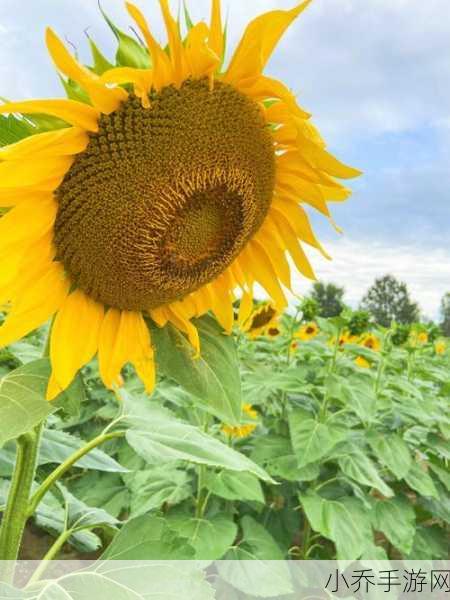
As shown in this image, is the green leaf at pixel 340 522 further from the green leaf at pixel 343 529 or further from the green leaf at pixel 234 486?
the green leaf at pixel 234 486

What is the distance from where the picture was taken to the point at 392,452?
3135mm

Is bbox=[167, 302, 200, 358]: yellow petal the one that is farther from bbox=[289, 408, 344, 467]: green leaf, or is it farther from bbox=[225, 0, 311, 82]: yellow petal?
bbox=[289, 408, 344, 467]: green leaf

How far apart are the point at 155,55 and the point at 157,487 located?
233 cm

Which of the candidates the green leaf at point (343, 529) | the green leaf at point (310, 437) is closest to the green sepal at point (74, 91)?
the green leaf at point (310, 437)

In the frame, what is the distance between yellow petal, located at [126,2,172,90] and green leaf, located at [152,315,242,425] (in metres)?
0.32

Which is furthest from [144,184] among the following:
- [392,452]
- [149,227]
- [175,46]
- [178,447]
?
[392,452]

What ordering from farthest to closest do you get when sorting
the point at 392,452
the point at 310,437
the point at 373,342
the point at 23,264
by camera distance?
the point at 373,342 → the point at 392,452 → the point at 310,437 → the point at 23,264

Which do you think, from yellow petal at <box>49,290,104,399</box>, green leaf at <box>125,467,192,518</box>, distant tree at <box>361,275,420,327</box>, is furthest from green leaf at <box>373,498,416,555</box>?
distant tree at <box>361,275,420,327</box>

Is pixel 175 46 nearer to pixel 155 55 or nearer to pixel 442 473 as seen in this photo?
pixel 155 55

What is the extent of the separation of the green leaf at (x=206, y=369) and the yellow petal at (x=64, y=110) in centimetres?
30

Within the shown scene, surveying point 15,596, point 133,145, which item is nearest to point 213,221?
point 133,145

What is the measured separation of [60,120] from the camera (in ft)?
2.55

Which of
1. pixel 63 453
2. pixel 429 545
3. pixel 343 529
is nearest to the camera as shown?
pixel 63 453

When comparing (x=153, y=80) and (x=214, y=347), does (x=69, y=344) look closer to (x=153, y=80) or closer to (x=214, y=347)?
(x=214, y=347)
